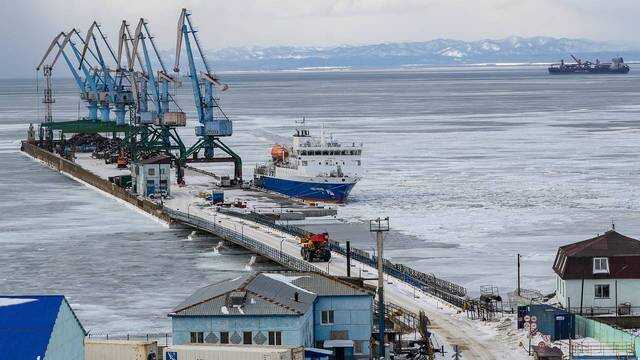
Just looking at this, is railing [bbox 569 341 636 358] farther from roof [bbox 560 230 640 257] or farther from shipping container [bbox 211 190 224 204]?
shipping container [bbox 211 190 224 204]

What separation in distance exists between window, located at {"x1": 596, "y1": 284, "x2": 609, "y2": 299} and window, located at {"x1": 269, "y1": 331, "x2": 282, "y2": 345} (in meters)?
11.0

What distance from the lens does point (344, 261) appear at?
54.9 m

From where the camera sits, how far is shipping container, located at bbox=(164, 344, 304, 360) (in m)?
31.0

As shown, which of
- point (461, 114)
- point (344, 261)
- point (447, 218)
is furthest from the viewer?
point (461, 114)

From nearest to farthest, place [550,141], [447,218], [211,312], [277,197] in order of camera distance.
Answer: [211,312] → [447,218] → [277,197] → [550,141]

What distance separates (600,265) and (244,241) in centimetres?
2552

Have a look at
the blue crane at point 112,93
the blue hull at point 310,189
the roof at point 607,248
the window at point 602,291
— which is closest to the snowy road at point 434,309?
the window at point 602,291

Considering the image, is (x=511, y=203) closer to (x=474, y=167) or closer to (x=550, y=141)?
(x=474, y=167)

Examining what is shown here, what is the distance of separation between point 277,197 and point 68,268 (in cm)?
2999

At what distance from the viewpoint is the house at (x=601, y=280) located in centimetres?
3934

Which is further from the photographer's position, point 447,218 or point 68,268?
point 447,218

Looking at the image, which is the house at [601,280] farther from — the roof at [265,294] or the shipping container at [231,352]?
the shipping container at [231,352]

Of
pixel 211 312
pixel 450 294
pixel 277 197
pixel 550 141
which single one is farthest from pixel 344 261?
pixel 550 141

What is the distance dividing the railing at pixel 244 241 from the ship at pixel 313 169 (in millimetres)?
12240
